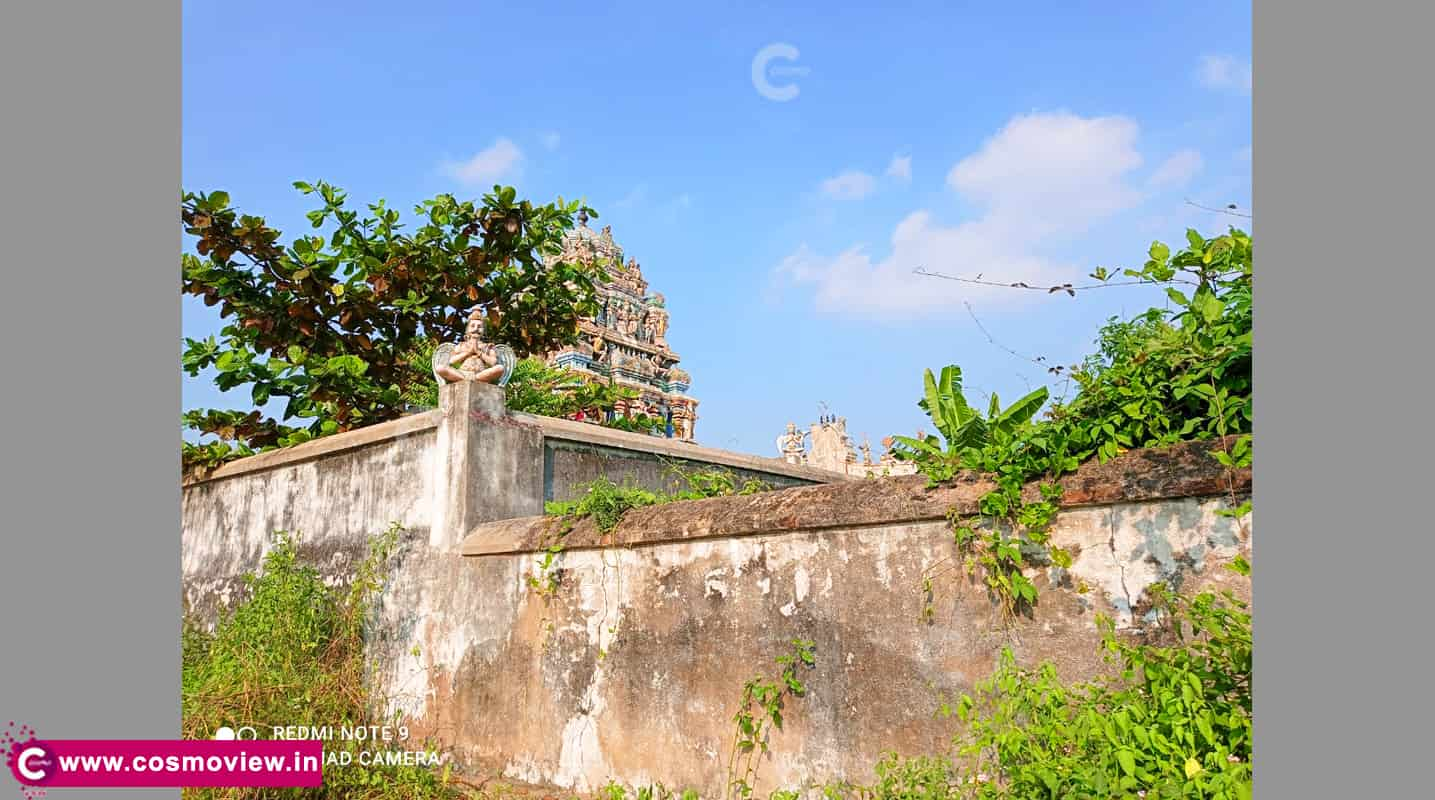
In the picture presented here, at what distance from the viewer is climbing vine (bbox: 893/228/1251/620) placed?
304cm

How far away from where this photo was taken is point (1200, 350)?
10.1ft

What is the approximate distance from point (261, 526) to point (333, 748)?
7.89 feet

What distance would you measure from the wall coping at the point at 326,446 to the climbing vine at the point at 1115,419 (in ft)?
11.4

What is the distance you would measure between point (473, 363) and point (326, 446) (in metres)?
1.45

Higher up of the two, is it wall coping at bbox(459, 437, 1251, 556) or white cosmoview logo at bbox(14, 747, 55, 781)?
wall coping at bbox(459, 437, 1251, 556)

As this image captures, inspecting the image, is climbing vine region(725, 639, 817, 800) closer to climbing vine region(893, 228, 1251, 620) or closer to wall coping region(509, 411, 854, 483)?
climbing vine region(893, 228, 1251, 620)

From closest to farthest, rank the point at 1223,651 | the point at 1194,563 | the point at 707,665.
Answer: the point at 1223,651, the point at 1194,563, the point at 707,665

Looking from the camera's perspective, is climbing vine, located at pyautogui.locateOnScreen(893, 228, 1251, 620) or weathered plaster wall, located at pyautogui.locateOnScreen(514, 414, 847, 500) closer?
climbing vine, located at pyautogui.locateOnScreen(893, 228, 1251, 620)

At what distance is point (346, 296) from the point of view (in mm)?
9883

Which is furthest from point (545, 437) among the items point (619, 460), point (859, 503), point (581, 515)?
point (859, 503)

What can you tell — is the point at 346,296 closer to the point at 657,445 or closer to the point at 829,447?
the point at 657,445

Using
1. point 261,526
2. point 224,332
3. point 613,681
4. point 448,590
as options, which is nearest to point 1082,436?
point 613,681

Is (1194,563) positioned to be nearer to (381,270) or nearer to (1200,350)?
(1200,350)

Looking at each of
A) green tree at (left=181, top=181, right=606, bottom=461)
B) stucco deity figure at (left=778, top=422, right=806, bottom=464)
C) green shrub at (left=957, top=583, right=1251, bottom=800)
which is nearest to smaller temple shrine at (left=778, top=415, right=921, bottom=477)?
stucco deity figure at (left=778, top=422, right=806, bottom=464)
